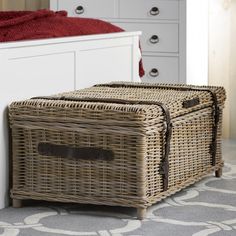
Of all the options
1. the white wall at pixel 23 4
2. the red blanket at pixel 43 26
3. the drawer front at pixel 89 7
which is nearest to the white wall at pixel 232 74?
the drawer front at pixel 89 7

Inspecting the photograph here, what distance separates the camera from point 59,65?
309cm

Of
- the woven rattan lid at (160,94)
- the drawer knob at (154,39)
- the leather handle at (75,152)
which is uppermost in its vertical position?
the drawer knob at (154,39)

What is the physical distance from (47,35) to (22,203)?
0.67 meters

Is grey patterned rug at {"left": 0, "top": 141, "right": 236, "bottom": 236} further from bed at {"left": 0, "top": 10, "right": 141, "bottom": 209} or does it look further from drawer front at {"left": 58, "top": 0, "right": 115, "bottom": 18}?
drawer front at {"left": 58, "top": 0, "right": 115, "bottom": 18}

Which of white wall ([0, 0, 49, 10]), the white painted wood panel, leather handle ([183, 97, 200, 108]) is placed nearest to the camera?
leather handle ([183, 97, 200, 108])

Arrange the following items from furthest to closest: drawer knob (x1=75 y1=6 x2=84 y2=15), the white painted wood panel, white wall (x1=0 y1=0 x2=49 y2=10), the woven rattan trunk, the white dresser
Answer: white wall (x1=0 y1=0 x2=49 y2=10) < drawer knob (x1=75 y1=6 x2=84 y2=15) < the white dresser < the white painted wood panel < the woven rattan trunk

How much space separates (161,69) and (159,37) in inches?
6.7

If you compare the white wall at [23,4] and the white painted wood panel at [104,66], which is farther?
the white wall at [23,4]

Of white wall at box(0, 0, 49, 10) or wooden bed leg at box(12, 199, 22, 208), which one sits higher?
white wall at box(0, 0, 49, 10)

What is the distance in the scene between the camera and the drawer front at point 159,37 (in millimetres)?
4195

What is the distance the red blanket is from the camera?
301 centimetres

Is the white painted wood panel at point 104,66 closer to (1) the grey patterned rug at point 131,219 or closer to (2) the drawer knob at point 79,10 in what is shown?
(1) the grey patterned rug at point 131,219

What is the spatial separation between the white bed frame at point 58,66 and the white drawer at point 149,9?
558 millimetres

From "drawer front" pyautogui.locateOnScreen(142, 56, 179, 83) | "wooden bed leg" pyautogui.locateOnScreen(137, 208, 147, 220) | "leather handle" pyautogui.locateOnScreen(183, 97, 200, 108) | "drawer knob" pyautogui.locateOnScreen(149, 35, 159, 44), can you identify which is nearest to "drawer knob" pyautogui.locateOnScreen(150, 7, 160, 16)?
"drawer knob" pyautogui.locateOnScreen(149, 35, 159, 44)
